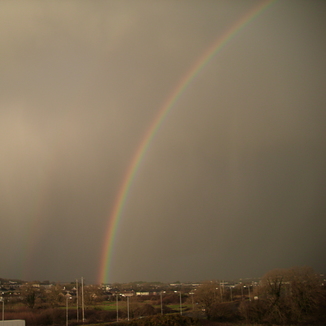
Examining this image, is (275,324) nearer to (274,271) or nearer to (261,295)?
(261,295)

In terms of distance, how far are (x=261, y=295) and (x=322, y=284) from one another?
343 inches

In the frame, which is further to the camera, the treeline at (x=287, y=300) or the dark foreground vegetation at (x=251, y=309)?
the treeline at (x=287, y=300)

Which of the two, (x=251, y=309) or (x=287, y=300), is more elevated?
(x=287, y=300)

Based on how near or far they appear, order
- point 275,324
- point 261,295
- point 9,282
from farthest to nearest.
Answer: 1. point 9,282
2. point 261,295
3. point 275,324

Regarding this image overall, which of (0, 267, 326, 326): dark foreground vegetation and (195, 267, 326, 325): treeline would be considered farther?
(195, 267, 326, 325): treeline

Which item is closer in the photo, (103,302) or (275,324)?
(275,324)

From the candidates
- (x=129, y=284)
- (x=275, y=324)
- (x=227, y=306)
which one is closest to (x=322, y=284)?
(x=275, y=324)

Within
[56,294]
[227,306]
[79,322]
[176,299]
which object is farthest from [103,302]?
[227,306]

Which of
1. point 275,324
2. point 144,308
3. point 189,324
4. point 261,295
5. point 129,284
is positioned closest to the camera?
point 189,324

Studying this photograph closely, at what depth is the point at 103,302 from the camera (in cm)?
8281

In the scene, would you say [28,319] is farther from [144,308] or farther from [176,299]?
[176,299]

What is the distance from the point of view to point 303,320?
48781 mm

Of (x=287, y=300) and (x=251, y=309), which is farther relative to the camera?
(x=251, y=309)

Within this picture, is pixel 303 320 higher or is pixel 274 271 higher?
pixel 274 271
